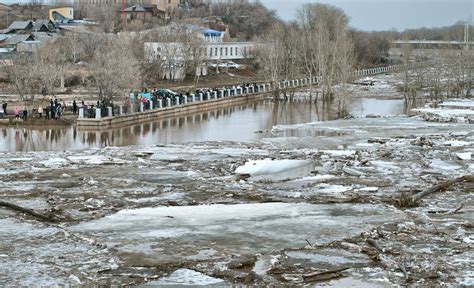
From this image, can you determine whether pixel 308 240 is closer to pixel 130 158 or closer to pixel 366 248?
pixel 366 248

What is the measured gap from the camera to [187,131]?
31.2 metres

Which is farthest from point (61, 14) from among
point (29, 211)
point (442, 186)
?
point (29, 211)

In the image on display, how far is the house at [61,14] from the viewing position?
117375 millimetres

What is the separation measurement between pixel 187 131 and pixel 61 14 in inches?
3742

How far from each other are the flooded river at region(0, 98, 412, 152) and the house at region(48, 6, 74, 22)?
7999 centimetres

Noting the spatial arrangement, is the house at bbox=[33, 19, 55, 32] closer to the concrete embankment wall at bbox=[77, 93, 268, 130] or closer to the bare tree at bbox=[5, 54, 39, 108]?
the concrete embankment wall at bbox=[77, 93, 268, 130]

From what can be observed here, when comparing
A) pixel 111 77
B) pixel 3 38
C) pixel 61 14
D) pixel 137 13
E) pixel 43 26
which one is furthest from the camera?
pixel 61 14

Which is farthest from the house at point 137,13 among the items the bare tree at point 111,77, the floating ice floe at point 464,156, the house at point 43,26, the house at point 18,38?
the floating ice floe at point 464,156

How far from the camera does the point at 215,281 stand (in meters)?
8.92

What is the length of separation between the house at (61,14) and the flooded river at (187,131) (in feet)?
262

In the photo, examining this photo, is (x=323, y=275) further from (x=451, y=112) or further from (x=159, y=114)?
(x=451, y=112)

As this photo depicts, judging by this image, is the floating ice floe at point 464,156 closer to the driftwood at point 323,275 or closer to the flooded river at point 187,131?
the flooded river at point 187,131

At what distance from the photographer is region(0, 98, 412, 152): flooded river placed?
88.2ft

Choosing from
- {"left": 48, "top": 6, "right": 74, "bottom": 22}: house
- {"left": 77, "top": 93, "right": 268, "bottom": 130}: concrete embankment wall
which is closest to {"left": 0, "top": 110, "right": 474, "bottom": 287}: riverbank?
{"left": 77, "top": 93, "right": 268, "bottom": 130}: concrete embankment wall
